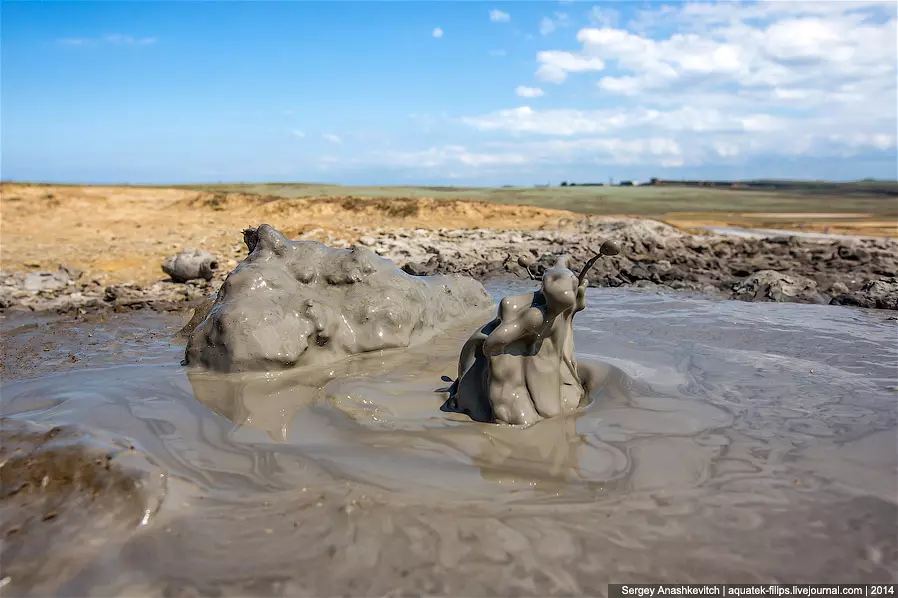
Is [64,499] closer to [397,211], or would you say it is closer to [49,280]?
[49,280]

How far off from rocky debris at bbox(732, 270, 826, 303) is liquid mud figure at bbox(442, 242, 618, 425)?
5387mm

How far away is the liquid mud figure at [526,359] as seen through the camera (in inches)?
144

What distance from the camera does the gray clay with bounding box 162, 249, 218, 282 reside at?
30.1ft

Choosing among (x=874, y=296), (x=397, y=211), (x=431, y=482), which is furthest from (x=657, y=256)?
(x=431, y=482)

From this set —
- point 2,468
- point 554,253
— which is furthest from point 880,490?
point 554,253

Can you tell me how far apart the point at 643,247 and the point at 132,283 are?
888cm

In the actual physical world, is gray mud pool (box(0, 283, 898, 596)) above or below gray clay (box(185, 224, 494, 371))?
below

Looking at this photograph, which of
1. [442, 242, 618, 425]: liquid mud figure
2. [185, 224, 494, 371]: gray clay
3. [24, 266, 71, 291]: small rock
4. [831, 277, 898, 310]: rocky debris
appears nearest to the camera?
→ [442, 242, 618, 425]: liquid mud figure

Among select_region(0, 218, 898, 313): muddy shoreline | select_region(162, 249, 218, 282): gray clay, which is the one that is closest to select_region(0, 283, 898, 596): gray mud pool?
select_region(0, 218, 898, 313): muddy shoreline

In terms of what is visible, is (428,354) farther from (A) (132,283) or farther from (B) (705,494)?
(A) (132,283)

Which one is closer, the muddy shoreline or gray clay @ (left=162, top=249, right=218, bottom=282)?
the muddy shoreline

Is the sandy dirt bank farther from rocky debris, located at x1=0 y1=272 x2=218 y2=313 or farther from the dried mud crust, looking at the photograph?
the dried mud crust

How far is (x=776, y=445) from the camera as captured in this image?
11.5ft

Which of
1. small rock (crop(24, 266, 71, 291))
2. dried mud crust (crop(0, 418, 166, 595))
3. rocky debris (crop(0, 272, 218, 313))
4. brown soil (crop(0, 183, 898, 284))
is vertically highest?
brown soil (crop(0, 183, 898, 284))
